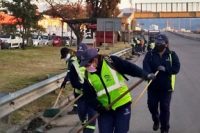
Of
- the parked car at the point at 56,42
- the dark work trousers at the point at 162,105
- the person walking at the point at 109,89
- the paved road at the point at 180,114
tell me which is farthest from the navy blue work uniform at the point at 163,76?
the parked car at the point at 56,42

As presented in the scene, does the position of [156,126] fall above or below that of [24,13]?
below

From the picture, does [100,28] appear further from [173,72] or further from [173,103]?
[173,72]

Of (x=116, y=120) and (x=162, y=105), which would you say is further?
(x=162, y=105)

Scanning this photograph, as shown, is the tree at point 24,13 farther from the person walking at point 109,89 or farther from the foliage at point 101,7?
the person walking at point 109,89

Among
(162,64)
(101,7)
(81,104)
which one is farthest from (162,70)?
(101,7)

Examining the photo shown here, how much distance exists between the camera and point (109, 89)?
6648 millimetres

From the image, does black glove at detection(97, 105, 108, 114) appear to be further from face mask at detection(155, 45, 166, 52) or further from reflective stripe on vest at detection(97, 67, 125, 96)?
face mask at detection(155, 45, 166, 52)

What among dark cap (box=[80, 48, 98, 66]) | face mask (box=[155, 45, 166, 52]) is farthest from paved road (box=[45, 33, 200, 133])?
dark cap (box=[80, 48, 98, 66])

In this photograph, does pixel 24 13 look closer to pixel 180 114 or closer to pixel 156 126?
pixel 180 114

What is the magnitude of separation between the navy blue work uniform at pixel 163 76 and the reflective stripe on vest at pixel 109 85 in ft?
8.82

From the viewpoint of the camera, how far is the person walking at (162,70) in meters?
9.38

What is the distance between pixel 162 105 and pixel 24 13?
32.8m

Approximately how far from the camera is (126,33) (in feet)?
272

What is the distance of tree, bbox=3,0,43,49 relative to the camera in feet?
136
